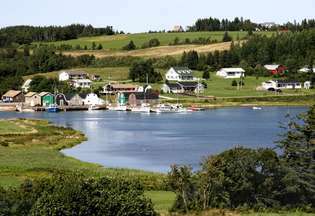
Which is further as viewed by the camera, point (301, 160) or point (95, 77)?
point (95, 77)

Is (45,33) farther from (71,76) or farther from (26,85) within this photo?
(26,85)

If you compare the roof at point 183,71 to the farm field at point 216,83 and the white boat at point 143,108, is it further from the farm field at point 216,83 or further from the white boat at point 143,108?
the white boat at point 143,108

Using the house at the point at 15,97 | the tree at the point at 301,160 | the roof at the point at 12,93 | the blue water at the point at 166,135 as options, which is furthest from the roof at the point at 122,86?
the tree at the point at 301,160

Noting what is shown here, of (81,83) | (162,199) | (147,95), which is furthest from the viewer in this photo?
(81,83)

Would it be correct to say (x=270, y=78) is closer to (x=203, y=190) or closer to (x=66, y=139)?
(x=66, y=139)

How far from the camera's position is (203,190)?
2336cm

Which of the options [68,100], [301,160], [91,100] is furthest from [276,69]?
[301,160]

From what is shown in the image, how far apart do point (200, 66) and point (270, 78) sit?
14511mm

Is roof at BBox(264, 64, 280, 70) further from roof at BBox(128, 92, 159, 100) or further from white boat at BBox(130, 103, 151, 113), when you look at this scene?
white boat at BBox(130, 103, 151, 113)

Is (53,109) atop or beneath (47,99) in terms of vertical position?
beneath

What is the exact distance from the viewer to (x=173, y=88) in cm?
9756

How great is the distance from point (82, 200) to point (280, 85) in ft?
260

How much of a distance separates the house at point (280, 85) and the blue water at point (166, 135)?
34.4 ft

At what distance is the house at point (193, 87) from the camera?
9506 cm
